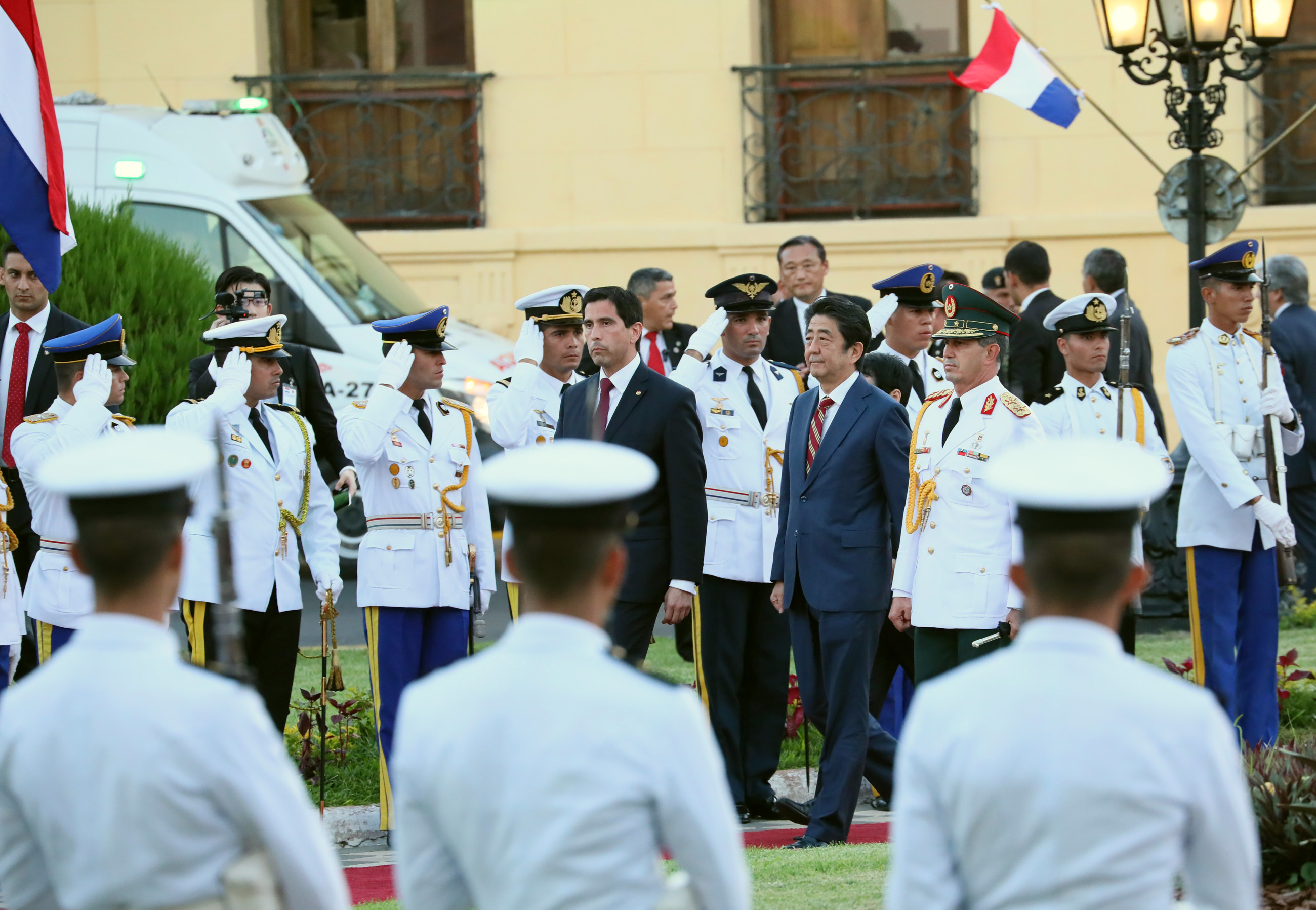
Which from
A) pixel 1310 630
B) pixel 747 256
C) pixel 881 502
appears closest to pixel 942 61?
pixel 747 256

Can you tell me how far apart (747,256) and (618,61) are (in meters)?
2.17

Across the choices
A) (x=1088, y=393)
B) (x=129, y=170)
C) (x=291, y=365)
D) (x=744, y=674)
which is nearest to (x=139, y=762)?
(x=744, y=674)

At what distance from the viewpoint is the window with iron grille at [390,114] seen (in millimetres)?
16281

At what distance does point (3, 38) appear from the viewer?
677 centimetres

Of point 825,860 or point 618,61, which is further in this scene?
point 618,61

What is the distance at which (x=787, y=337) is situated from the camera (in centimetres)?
→ 915

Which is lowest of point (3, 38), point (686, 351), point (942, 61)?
point (686, 351)

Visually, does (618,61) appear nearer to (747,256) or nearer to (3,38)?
(747,256)

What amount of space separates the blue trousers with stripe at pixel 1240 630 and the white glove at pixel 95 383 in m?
4.50

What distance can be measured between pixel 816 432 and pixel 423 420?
63.1 inches

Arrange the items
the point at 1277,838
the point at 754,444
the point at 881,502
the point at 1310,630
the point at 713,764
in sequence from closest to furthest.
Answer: the point at 713,764 → the point at 1277,838 → the point at 881,502 → the point at 754,444 → the point at 1310,630

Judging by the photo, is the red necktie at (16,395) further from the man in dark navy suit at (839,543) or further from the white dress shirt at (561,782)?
the white dress shirt at (561,782)

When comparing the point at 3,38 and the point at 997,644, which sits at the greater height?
the point at 3,38

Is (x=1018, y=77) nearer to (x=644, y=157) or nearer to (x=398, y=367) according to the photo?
(x=644, y=157)
